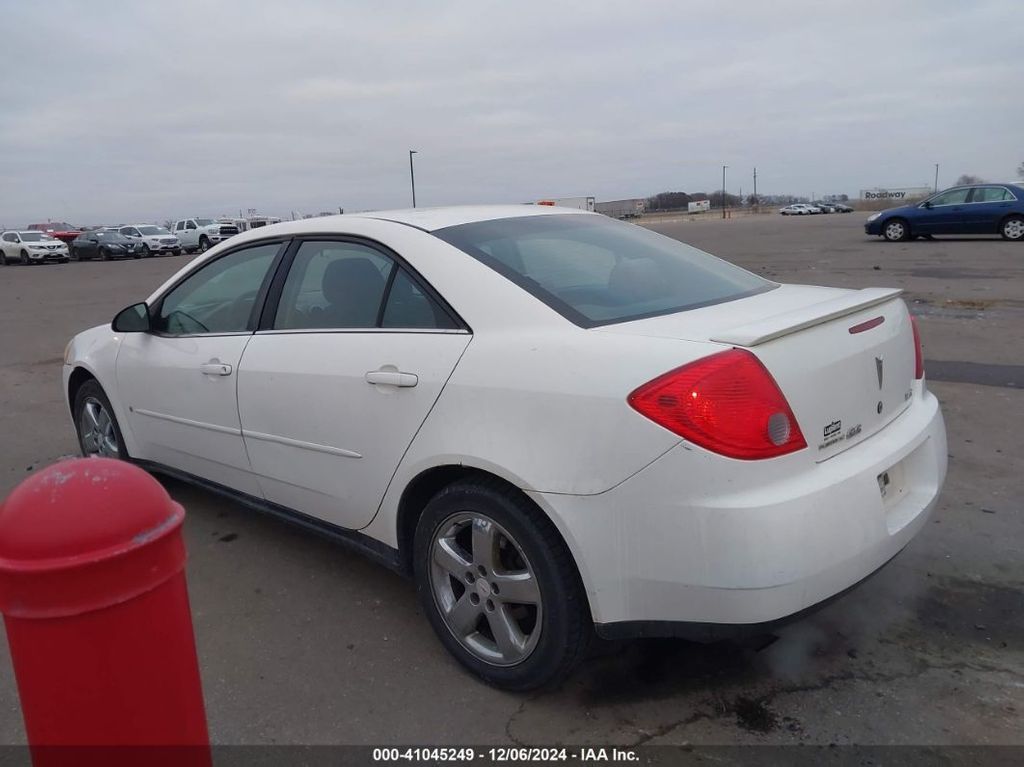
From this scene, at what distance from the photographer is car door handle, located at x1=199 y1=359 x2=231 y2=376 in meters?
3.71

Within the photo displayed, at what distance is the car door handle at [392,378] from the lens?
2896 millimetres

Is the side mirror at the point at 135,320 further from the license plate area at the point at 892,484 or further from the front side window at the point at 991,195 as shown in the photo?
the front side window at the point at 991,195

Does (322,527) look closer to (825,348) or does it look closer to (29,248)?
(825,348)

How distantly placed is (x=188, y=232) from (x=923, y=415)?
41559mm

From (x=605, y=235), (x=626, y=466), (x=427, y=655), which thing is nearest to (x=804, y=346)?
(x=626, y=466)

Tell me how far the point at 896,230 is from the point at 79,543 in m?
23.5

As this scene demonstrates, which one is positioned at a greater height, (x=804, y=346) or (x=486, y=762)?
(x=804, y=346)

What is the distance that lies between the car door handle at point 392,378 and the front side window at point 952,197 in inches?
840

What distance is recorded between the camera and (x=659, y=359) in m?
2.40

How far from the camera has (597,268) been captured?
3.25 m

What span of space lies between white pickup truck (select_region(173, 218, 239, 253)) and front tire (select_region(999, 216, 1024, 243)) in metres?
31.5

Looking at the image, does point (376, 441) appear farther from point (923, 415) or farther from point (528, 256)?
point (923, 415)

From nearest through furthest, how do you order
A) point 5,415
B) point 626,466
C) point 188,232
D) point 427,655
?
1. point 626,466
2. point 427,655
3. point 5,415
4. point 188,232

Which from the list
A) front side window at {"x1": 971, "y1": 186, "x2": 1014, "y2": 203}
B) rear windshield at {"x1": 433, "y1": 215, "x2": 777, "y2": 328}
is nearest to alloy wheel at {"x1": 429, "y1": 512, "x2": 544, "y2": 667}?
rear windshield at {"x1": 433, "y1": 215, "x2": 777, "y2": 328}
